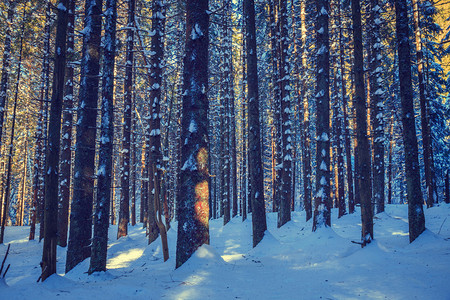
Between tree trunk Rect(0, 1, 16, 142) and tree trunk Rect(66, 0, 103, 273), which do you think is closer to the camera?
tree trunk Rect(66, 0, 103, 273)

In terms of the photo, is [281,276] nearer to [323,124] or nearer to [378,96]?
[323,124]

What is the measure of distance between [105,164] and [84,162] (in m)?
1.95

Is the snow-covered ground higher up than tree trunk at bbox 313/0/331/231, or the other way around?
tree trunk at bbox 313/0/331/231

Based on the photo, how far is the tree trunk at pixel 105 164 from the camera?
255 inches

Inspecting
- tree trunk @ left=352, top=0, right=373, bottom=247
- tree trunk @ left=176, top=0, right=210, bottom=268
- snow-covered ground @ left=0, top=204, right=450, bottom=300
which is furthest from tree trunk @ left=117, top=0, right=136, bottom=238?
tree trunk @ left=352, top=0, right=373, bottom=247

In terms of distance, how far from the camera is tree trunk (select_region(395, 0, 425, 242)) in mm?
8195

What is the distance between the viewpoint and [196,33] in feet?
20.1

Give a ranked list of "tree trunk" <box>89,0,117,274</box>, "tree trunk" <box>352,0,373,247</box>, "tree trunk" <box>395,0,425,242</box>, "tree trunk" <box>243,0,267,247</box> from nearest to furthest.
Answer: "tree trunk" <box>89,0,117,274</box> < "tree trunk" <box>352,0,373,247</box> < "tree trunk" <box>395,0,425,242</box> < "tree trunk" <box>243,0,267,247</box>

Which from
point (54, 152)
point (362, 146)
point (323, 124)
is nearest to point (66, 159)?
point (54, 152)

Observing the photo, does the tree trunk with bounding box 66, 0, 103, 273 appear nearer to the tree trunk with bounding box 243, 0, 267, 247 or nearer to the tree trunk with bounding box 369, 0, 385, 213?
the tree trunk with bounding box 243, 0, 267, 247

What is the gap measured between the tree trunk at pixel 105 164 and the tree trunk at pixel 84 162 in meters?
1.10

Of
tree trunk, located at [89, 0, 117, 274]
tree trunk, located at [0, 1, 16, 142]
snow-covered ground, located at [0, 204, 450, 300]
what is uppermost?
tree trunk, located at [0, 1, 16, 142]

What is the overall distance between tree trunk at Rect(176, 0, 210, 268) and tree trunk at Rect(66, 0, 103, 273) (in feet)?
11.2

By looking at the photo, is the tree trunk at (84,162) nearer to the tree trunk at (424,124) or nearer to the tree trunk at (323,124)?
the tree trunk at (323,124)
